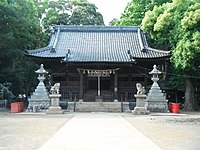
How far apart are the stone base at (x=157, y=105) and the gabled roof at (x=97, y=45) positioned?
15.0 feet

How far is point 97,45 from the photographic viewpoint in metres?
31.9

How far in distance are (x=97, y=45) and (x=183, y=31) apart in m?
9.60

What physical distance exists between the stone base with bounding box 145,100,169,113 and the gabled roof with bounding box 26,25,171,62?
15.0ft

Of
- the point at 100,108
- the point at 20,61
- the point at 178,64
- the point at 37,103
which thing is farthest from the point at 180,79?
the point at 20,61

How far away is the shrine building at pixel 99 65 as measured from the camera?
1099 inches

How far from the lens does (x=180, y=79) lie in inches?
1232

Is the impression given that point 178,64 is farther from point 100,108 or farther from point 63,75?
point 63,75

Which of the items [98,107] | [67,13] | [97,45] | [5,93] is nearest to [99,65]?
[98,107]

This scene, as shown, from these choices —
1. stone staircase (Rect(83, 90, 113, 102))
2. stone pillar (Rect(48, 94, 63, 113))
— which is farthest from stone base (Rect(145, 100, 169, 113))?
stone pillar (Rect(48, 94, 63, 113))

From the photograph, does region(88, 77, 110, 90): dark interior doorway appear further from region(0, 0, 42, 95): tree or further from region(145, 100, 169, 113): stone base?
region(0, 0, 42, 95): tree

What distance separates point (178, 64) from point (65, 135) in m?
18.1

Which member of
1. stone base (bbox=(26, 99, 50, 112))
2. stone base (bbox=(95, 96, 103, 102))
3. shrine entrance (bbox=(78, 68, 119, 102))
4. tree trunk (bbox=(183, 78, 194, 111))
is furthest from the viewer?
tree trunk (bbox=(183, 78, 194, 111))

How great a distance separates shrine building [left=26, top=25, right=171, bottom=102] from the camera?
27.9 metres

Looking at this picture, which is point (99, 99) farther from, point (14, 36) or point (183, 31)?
point (14, 36)
